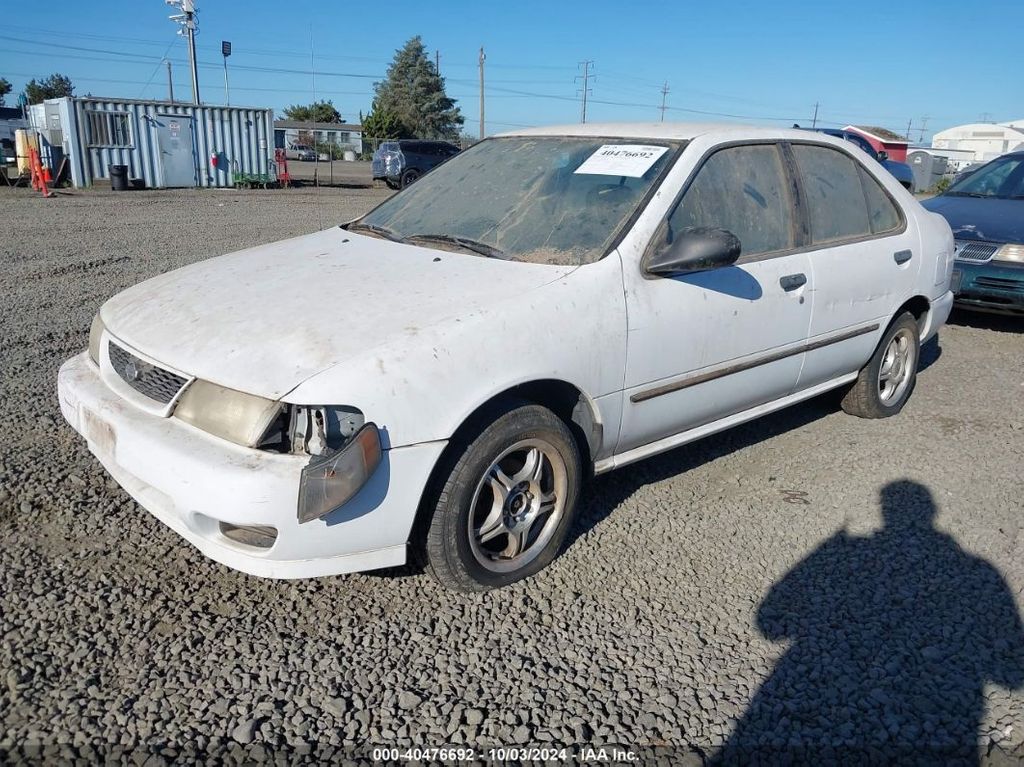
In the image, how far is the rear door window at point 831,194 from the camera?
4113mm

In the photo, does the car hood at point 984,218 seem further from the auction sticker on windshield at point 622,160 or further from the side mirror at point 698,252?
the side mirror at point 698,252

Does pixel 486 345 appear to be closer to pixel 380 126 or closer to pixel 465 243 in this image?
pixel 465 243

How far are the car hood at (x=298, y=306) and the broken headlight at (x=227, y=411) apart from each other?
0.04 meters

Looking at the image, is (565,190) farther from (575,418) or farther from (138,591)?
(138,591)

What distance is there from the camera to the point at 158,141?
2281cm

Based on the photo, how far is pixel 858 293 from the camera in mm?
4273

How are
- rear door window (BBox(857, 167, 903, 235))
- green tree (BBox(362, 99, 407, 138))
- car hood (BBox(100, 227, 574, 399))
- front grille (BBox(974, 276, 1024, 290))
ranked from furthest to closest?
1. green tree (BBox(362, 99, 407, 138))
2. front grille (BBox(974, 276, 1024, 290))
3. rear door window (BBox(857, 167, 903, 235))
4. car hood (BBox(100, 227, 574, 399))

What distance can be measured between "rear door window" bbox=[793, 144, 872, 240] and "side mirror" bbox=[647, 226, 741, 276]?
113 centimetres

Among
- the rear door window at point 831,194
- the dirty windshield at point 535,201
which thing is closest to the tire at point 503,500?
the dirty windshield at point 535,201

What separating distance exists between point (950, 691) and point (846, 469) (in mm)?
1794

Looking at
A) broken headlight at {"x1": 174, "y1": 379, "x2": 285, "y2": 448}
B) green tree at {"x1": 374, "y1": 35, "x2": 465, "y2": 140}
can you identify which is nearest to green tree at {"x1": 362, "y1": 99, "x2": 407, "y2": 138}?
green tree at {"x1": 374, "y1": 35, "x2": 465, "y2": 140}

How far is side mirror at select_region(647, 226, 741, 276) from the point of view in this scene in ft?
10.2

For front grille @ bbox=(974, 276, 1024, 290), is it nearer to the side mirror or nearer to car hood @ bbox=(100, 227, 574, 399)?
the side mirror

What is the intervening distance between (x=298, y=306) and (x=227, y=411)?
54cm
